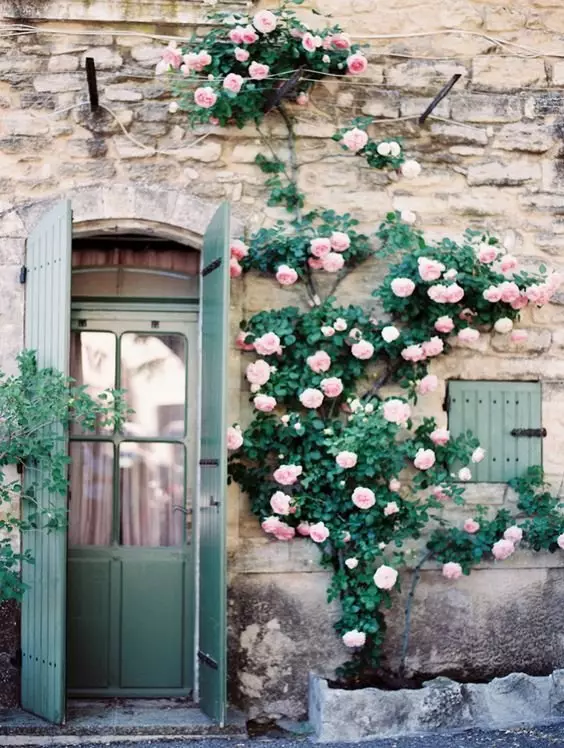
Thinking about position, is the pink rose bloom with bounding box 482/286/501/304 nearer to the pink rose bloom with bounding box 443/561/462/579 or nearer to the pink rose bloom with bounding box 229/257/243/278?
the pink rose bloom with bounding box 229/257/243/278

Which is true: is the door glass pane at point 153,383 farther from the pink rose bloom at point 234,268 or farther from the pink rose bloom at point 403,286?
the pink rose bloom at point 403,286

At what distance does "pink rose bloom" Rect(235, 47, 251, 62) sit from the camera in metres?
5.73

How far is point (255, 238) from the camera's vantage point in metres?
5.87

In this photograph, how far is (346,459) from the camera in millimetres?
5508

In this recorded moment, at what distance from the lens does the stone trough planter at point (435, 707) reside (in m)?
5.33

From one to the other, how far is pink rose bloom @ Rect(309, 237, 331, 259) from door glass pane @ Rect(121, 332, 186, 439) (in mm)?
1000

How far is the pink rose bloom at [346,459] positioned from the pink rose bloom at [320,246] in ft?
3.43

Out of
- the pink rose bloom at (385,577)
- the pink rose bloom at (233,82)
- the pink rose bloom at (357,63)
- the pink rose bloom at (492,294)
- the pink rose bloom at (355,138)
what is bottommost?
the pink rose bloom at (385,577)

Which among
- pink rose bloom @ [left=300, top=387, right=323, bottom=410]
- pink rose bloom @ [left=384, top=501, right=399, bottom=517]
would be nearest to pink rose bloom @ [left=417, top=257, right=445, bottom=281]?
pink rose bloom @ [left=300, top=387, right=323, bottom=410]

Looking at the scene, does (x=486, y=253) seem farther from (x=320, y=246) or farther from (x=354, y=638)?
(x=354, y=638)

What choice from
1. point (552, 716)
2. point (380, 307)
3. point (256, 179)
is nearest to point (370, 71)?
point (256, 179)

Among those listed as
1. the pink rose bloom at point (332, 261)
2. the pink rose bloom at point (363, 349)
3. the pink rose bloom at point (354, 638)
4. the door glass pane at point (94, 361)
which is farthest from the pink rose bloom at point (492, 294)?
the door glass pane at point (94, 361)

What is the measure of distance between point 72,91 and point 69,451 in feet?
6.33

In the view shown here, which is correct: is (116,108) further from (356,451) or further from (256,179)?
(356,451)
